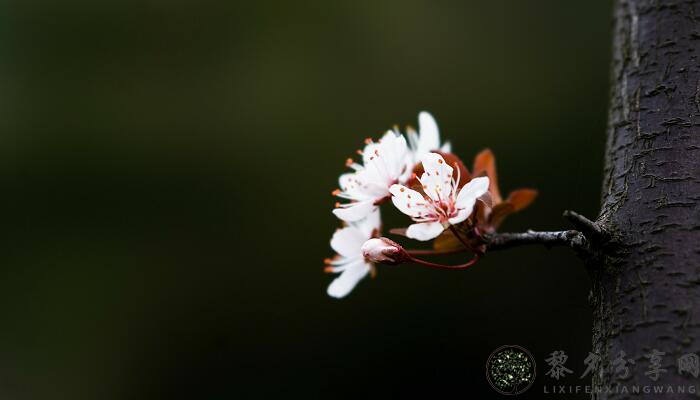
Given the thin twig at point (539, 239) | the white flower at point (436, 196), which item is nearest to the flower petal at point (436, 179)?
the white flower at point (436, 196)

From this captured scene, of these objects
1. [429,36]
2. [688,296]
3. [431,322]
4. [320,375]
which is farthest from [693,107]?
[429,36]

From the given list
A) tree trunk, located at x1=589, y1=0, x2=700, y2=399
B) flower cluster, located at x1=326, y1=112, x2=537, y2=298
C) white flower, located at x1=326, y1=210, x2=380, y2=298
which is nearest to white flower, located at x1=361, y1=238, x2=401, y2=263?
flower cluster, located at x1=326, y1=112, x2=537, y2=298

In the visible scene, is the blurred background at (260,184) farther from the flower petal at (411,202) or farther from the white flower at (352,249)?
the flower petal at (411,202)

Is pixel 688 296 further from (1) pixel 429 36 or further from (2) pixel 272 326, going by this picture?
(1) pixel 429 36

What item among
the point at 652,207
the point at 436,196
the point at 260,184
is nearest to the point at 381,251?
the point at 436,196

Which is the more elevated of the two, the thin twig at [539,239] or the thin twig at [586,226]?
the thin twig at [539,239]

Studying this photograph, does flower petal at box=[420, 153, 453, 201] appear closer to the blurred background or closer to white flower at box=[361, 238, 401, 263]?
white flower at box=[361, 238, 401, 263]
